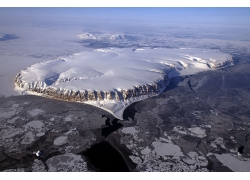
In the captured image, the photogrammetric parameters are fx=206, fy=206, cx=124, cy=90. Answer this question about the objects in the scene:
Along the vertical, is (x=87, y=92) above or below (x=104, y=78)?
below

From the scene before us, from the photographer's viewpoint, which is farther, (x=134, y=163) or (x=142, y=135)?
(x=142, y=135)

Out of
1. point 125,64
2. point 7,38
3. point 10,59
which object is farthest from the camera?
point 7,38

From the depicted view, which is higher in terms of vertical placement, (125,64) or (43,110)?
(125,64)

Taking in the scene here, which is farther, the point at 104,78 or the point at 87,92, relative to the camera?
the point at 104,78

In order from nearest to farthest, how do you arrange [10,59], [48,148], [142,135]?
[48,148]
[142,135]
[10,59]

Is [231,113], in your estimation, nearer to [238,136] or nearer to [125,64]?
[238,136]

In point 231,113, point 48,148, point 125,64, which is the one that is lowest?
point 48,148

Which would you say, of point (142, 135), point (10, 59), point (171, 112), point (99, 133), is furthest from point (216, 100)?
point (10, 59)

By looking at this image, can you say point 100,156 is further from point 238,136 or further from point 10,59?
point 10,59
